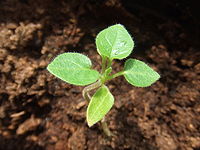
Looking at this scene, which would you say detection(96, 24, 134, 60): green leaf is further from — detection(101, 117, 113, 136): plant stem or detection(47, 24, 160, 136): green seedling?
detection(101, 117, 113, 136): plant stem

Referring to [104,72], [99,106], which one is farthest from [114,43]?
[99,106]

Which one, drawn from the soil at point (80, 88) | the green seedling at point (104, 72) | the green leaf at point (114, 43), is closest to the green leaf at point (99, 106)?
the green seedling at point (104, 72)

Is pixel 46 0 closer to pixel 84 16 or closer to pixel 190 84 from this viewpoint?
pixel 84 16

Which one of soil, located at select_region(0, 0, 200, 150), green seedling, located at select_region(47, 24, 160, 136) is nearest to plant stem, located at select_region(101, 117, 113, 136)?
soil, located at select_region(0, 0, 200, 150)

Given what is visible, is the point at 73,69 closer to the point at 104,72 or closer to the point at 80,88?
the point at 104,72

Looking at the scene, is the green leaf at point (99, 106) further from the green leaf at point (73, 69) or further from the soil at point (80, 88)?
the soil at point (80, 88)

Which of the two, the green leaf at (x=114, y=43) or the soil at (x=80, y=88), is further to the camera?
the soil at (x=80, y=88)
